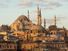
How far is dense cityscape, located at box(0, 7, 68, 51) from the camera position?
4736 cm

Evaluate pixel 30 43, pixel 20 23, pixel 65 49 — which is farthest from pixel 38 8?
pixel 65 49

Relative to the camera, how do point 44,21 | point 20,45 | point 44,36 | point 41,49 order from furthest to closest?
point 44,21 → point 44,36 → point 20,45 → point 41,49

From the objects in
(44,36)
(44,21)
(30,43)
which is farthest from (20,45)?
(44,21)

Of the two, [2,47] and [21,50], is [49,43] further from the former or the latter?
[2,47]

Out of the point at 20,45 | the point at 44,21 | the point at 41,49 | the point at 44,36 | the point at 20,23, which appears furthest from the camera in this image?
the point at 20,23

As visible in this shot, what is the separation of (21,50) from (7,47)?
3.79 metres

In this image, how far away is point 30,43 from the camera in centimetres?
5212

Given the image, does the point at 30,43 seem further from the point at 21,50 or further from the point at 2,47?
the point at 2,47

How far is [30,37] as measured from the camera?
66875mm

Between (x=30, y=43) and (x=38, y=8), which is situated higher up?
(x=38, y=8)

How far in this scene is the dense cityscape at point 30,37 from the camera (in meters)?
47.4

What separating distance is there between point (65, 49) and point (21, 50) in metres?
7.04

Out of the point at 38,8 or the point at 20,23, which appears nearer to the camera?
the point at 38,8

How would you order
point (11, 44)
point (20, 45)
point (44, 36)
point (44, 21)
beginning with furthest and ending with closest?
point (44, 21) → point (44, 36) → point (20, 45) → point (11, 44)
